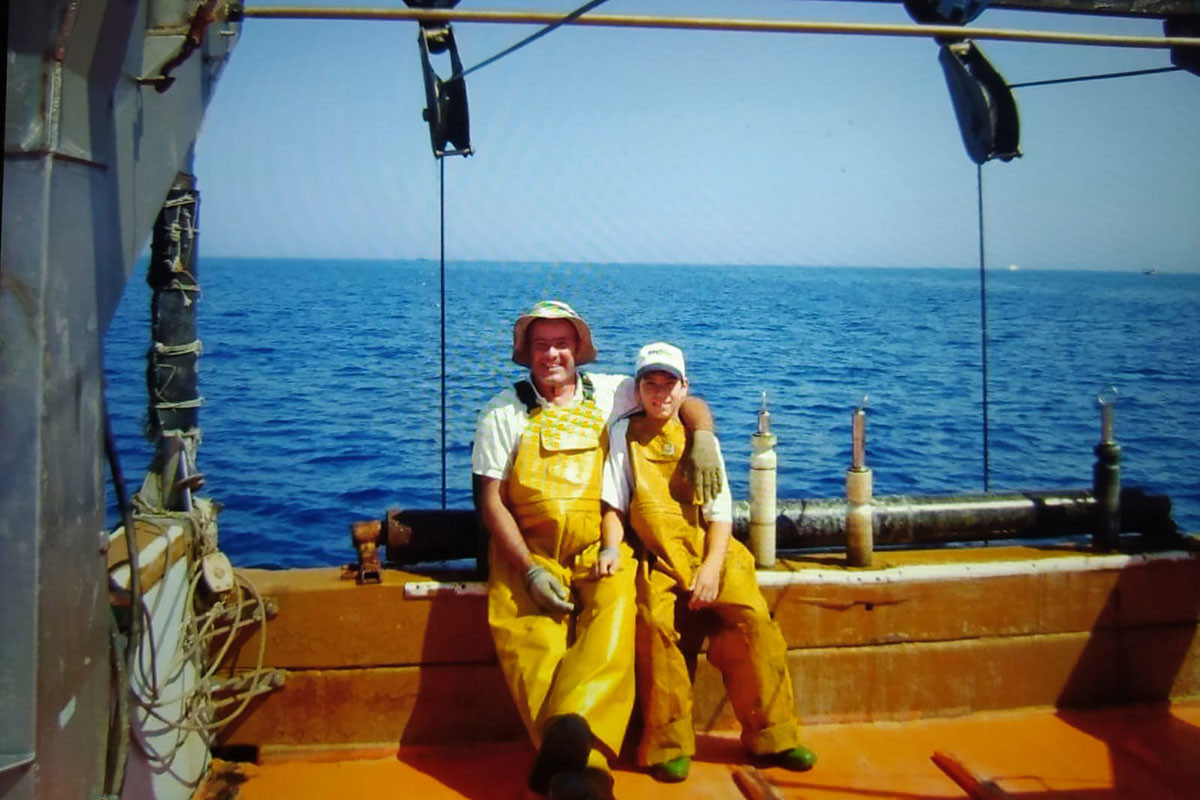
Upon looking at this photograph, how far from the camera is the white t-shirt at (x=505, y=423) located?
11.8 feet

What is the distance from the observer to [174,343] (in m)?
3.65

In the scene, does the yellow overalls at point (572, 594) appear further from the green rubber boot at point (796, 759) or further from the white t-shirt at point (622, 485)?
the green rubber boot at point (796, 759)

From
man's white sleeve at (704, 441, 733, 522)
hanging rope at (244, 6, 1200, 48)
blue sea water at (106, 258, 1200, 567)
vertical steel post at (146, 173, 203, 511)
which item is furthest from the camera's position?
blue sea water at (106, 258, 1200, 567)

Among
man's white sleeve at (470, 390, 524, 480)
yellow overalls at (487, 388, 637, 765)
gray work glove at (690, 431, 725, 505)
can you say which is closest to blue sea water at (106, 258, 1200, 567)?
man's white sleeve at (470, 390, 524, 480)

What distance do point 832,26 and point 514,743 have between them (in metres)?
2.97

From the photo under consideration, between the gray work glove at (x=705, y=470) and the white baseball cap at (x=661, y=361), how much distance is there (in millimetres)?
275

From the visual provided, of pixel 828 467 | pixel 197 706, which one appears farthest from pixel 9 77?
pixel 828 467

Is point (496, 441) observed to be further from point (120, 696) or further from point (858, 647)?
point (858, 647)

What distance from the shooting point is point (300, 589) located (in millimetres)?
3703

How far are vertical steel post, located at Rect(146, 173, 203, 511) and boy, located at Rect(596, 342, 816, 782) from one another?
5.41ft

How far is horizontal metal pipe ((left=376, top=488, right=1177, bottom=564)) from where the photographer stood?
4191 mm

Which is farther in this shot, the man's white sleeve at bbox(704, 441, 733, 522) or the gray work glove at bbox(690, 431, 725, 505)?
the man's white sleeve at bbox(704, 441, 733, 522)

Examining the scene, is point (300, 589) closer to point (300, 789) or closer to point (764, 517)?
point (300, 789)

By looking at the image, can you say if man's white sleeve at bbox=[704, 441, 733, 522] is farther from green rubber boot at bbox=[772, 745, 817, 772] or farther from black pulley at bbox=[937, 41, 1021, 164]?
black pulley at bbox=[937, 41, 1021, 164]
